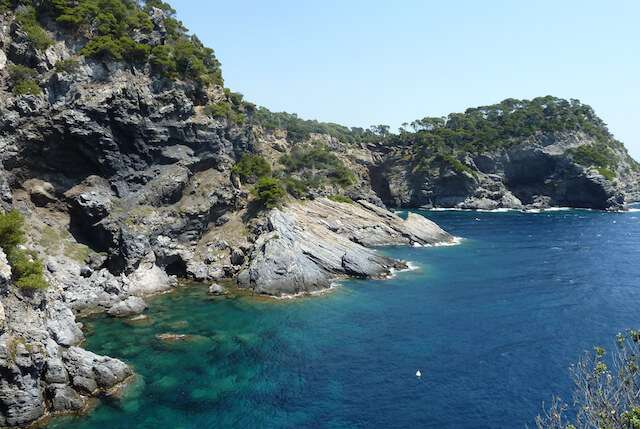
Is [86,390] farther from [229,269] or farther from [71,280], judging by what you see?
[229,269]

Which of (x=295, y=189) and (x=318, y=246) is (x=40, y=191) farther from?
(x=295, y=189)

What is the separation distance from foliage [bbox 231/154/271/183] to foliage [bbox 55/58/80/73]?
3061 centimetres

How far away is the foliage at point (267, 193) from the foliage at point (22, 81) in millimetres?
35811

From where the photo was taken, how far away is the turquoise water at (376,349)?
39062 millimetres

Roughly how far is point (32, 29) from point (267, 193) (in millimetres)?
41475

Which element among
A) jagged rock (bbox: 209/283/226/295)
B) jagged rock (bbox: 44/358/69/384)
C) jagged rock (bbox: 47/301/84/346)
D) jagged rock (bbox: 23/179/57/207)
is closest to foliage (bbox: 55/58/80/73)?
jagged rock (bbox: 23/179/57/207)

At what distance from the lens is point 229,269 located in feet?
251

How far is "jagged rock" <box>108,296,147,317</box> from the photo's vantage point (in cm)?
5834

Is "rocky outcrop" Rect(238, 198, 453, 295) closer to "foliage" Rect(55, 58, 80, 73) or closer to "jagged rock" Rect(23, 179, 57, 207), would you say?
"jagged rock" Rect(23, 179, 57, 207)

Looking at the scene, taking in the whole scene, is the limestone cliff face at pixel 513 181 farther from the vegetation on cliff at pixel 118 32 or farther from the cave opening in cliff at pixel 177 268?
the cave opening in cliff at pixel 177 268

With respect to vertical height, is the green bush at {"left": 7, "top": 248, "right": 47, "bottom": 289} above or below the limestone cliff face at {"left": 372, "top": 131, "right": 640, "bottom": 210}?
below

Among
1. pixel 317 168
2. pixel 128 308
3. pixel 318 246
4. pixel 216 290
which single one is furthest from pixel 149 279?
pixel 317 168

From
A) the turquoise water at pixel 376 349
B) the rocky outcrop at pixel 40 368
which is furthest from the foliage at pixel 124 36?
the rocky outcrop at pixel 40 368

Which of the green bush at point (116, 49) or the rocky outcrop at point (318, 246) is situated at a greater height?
the green bush at point (116, 49)
